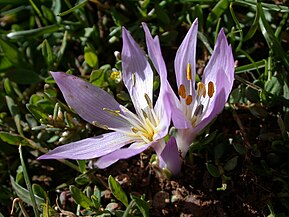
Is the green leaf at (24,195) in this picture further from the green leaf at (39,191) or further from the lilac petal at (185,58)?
the lilac petal at (185,58)

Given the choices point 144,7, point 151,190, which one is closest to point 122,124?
point 151,190

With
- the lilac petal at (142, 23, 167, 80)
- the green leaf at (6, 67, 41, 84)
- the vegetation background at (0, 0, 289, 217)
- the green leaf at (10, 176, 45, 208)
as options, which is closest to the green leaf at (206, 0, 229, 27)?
the vegetation background at (0, 0, 289, 217)

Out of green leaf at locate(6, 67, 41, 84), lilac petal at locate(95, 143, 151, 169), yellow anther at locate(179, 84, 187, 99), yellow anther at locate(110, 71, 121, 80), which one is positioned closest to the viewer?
lilac petal at locate(95, 143, 151, 169)

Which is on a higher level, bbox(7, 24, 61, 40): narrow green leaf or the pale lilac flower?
bbox(7, 24, 61, 40): narrow green leaf

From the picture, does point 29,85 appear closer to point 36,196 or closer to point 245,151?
point 36,196

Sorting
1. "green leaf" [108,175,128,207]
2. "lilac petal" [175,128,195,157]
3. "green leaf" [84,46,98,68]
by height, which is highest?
"green leaf" [84,46,98,68]

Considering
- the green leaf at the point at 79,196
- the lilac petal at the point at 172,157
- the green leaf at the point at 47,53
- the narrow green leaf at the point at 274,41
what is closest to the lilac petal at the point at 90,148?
the lilac petal at the point at 172,157

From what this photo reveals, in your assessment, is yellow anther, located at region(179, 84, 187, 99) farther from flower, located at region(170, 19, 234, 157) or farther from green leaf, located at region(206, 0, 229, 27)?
green leaf, located at region(206, 0, 229, 27)

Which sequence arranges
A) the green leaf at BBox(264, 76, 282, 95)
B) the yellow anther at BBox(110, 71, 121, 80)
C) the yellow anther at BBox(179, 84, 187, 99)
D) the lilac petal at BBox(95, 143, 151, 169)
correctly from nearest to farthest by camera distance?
1. the lilac petal at BBox(95, 143, 151, 169)
2. the yellow anther at BBox(179, 84, 187, 99)
3. the green leaf at BBox(264, 76, 282, 95)
4. the yellow anther at BBox(110, 71, 121, 80)
